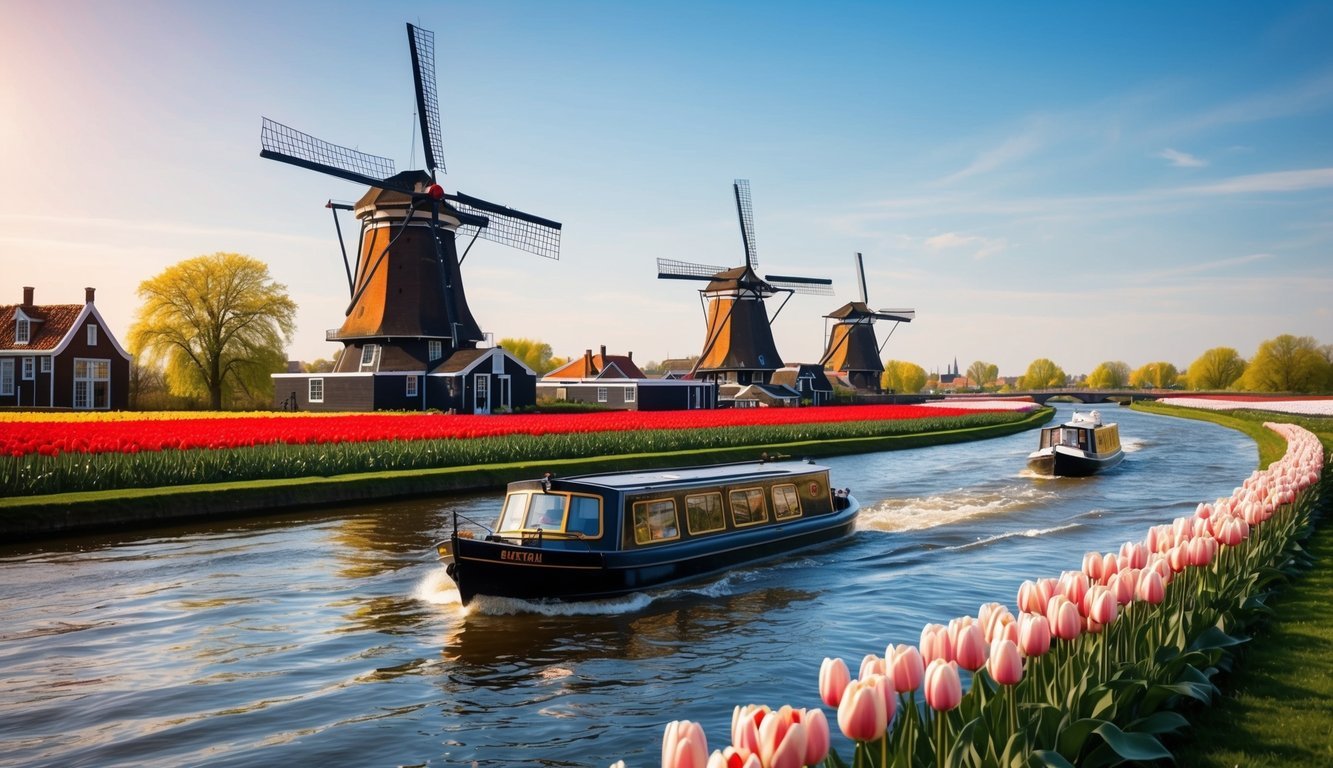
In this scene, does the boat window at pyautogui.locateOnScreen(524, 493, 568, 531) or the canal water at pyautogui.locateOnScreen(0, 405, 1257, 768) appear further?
the boat window at pyautogui.locateOnScreen(524, 493, 568, 531)

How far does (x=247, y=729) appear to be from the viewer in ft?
32.2

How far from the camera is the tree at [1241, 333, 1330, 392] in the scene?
119875mm

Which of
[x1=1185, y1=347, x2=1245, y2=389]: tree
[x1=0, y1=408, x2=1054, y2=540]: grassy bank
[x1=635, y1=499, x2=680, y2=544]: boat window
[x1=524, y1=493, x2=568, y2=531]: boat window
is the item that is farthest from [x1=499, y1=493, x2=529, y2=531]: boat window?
[x1=1185, y1=347, x2=1245, y2=389]: tree

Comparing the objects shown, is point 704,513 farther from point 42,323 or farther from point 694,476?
point 42,323

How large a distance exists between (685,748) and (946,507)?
24.4m

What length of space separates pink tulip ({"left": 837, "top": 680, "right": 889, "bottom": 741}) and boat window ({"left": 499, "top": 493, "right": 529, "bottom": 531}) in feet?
38.3

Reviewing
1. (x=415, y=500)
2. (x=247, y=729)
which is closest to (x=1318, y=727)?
→ (x=247, y=729)

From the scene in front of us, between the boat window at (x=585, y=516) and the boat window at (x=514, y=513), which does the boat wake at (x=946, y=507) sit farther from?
the boat window at (x=514, y=513)

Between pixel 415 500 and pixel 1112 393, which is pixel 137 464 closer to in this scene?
pixel 415 500

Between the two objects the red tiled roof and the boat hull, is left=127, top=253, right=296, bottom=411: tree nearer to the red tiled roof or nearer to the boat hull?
the red tiled roof

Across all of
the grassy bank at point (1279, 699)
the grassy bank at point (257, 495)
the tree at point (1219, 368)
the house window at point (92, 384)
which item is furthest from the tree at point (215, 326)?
the tree at point (1219, 368)

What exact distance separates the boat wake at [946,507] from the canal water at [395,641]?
0.62 m

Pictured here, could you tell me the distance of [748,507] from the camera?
18.8 metres

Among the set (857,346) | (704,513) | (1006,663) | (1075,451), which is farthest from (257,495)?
(857,346)
